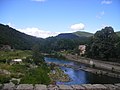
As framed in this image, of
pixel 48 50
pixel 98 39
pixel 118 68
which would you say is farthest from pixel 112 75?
pixel 48 50

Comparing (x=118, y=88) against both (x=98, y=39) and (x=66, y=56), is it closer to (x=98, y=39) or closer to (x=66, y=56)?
(x=98, y=39)

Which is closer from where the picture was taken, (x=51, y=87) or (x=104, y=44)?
(x=51, y=87)

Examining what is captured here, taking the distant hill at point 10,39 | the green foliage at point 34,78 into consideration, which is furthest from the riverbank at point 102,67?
the distant hill at point 10,39

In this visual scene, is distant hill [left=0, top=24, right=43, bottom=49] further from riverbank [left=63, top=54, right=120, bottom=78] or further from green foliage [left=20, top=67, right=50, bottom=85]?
green foliage [left=20, top=67, right=50, bottom=85]

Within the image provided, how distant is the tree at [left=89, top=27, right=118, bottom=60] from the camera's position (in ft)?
167

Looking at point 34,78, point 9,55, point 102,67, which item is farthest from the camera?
point 9,55

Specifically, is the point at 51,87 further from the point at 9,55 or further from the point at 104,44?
the point at 9,55

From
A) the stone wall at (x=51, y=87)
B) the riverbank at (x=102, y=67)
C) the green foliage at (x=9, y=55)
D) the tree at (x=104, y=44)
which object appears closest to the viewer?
the stone wall at (x=51, y=87)

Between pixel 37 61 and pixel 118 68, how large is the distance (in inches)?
717

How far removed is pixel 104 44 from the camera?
51.9 meters

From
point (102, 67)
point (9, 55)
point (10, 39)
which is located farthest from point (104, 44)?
point (10, 39)

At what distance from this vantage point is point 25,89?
5.92m

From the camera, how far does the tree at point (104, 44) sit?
5097cm

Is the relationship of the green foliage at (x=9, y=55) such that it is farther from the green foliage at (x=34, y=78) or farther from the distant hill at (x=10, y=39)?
the distant hill at (x=10, y=39)
